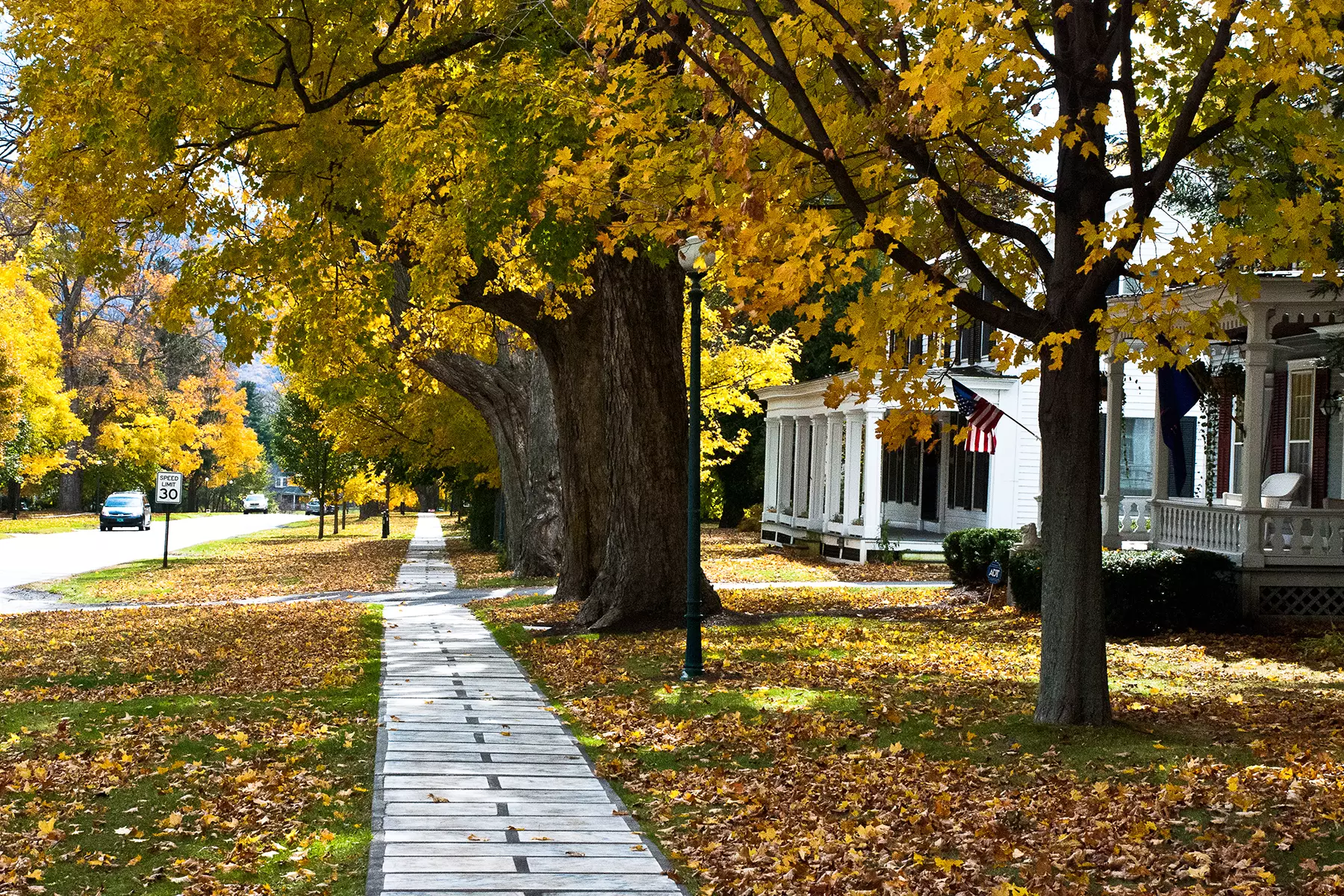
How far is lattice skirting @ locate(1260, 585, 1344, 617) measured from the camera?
16.0 metres

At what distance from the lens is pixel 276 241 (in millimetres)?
15547

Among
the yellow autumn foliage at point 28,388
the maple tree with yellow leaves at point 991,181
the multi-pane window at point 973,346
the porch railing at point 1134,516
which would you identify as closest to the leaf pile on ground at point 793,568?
the porch railing at point 1134,516

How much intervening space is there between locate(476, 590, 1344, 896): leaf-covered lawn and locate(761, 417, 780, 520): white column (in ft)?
76.0

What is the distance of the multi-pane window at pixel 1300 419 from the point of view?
19.9 metres

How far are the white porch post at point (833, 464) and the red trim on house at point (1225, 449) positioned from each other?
9.59m

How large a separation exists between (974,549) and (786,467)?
16.6 meters

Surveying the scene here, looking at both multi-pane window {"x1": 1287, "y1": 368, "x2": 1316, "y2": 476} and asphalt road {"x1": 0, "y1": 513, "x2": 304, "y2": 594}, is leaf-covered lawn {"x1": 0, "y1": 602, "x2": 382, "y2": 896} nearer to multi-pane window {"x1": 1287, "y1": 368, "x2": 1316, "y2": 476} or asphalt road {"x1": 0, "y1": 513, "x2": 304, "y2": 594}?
asphalt road {"x1": 0, "y1": 513, "x2": 304, "y2": 594}

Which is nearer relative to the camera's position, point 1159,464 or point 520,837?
point 520,837

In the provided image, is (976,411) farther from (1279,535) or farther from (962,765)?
(962,765)

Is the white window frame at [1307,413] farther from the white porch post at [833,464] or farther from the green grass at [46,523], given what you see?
the green grass at [46,523]

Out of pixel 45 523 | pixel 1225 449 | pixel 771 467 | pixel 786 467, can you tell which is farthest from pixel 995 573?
pixel 45 523

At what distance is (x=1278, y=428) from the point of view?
21062 millimetres

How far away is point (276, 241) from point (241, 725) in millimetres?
7360

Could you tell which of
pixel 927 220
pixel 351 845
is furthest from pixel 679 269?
pixel 351 845
